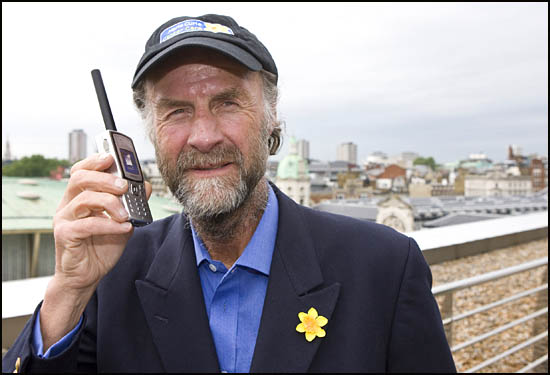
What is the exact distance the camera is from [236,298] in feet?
3.42

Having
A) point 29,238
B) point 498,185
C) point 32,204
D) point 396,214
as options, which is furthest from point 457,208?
point 32,204

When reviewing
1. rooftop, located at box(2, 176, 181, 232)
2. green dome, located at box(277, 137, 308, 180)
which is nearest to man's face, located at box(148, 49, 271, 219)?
green dome, located at box(277, 137, 308, 180)

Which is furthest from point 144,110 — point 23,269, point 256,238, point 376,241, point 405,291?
point 23,269

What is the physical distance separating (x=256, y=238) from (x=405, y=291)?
1.25ft

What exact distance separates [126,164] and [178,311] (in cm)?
37

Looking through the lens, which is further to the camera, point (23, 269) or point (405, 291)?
point (23, 269)

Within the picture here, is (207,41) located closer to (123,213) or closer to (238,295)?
(123,213)

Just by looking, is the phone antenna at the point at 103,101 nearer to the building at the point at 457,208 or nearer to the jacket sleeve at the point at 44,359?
the jacket sleeve at the point at 44,359

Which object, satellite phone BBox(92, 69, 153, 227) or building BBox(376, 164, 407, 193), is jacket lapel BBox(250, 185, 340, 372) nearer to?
satellite phone BBox(92, 69, 153, 227)

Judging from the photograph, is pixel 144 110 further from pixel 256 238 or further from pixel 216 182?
pixel 256 238

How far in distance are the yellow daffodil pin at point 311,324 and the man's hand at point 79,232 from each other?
437 mm

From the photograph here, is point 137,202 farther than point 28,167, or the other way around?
point 28,167

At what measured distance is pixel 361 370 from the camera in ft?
3.14

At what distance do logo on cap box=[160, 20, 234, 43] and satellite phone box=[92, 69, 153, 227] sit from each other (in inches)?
9.1
